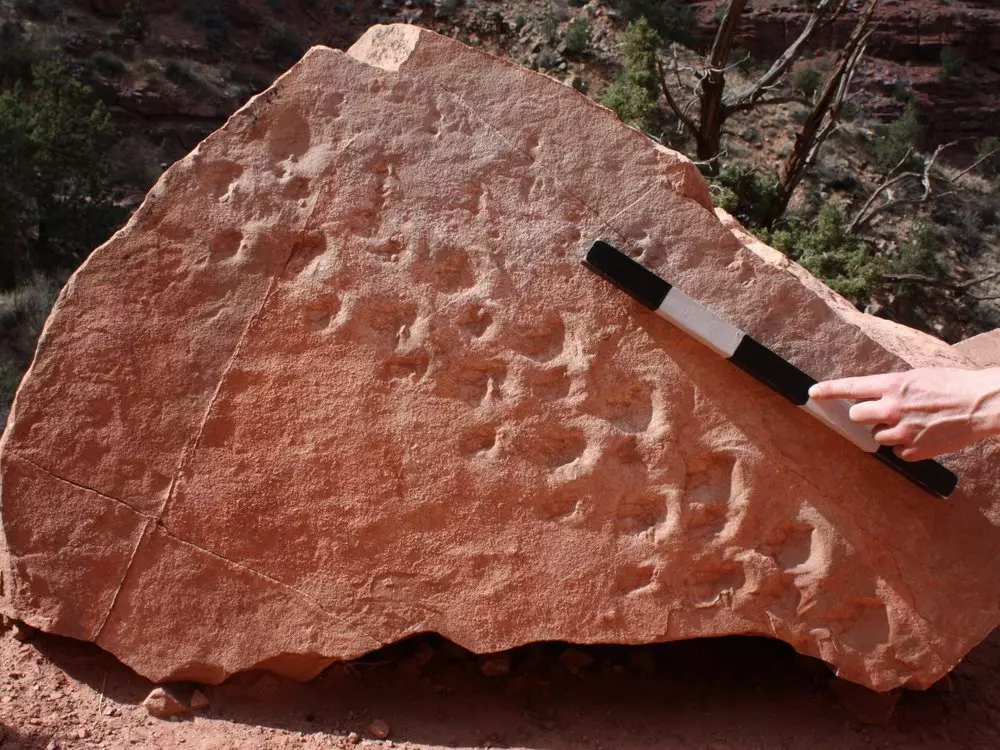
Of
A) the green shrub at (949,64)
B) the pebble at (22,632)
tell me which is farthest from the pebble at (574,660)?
the green shrub at (949,64)

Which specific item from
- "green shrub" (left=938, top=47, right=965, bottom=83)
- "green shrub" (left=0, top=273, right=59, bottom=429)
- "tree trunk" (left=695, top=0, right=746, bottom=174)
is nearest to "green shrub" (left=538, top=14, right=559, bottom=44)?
"tree trunk" (left=695, top=0, right=746, bottom=174)

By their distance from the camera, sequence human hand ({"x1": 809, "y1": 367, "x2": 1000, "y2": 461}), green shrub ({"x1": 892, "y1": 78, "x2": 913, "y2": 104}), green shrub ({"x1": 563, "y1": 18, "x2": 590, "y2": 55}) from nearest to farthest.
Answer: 1. human hand ({"x1": 809, "y1": 367, "x2": 1000, "y2": 461})
2. green shrub ({"x1": 563, "y1": 18, "x2": 590, "y2": 55})
3. green shrub ({"x1": 892, "y1": 78, "x2": 913, "y2": 104})

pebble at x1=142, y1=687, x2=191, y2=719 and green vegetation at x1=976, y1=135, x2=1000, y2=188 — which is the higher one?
green vegetation at x1=976, y1=135, x2=1000, y2=188

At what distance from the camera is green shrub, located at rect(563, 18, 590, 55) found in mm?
13477

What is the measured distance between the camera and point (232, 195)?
2.71 m

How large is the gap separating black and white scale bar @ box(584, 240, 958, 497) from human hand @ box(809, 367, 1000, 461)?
45 mm

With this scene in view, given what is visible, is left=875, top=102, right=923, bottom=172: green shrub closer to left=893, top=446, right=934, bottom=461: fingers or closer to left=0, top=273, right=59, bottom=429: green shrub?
left=0, top=273, right=59, bottom=429: green shrub

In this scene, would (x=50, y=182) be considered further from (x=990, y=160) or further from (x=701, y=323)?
(x=990, y=160)

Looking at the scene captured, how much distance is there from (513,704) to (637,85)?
835 cm

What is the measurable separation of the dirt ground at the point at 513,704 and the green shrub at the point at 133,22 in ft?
39.4

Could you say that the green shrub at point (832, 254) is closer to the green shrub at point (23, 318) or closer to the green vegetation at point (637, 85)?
the green vegetation at point (637, 85)

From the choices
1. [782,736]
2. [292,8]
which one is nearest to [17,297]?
[782,736]

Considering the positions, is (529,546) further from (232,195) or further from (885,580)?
(232,195)

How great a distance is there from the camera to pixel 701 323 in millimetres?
2600
